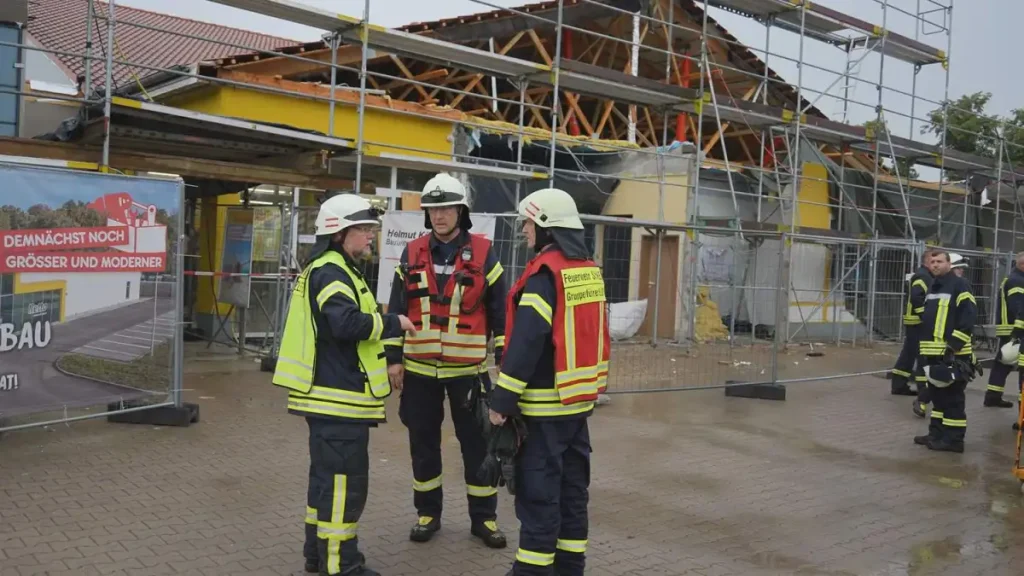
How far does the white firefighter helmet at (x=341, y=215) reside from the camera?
4363 millimetres

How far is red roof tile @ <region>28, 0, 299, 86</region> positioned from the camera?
655 inches

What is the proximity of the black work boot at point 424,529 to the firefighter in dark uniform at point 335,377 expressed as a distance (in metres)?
0.58

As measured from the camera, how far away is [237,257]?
38.2ft

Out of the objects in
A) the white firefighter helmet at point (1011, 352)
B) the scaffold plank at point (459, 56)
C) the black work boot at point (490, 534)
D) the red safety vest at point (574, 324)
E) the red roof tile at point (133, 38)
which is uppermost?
the red roof tile at point (133, 38)

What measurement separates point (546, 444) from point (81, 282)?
14.2 feet

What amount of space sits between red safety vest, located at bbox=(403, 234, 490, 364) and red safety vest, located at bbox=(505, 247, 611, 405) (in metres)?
0.68

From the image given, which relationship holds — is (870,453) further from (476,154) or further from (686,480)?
(476,154)

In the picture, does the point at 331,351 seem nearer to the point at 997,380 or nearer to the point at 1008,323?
the point at 1008,323

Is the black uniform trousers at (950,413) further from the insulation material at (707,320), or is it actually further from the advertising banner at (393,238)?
the insulation material at (707,320)

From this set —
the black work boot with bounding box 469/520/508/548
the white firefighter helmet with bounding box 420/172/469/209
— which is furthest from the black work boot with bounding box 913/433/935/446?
the white firefighter helmet with bounding box 420/172/469/209

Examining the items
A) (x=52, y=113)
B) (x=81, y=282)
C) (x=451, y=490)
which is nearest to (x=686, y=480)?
(x=451, y=490)

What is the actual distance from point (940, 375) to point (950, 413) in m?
0.47

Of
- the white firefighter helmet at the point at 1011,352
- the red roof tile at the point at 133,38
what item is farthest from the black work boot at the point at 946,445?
the red roof tile at the point at 133,38

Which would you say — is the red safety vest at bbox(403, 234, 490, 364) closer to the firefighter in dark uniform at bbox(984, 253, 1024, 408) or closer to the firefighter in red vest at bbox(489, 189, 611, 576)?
the firefighter in red vest at bbox(489, 189, 611, 576)
